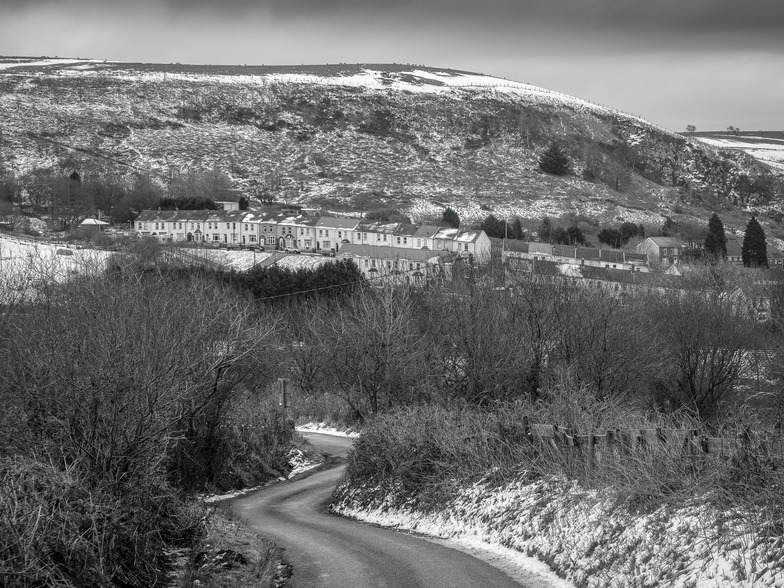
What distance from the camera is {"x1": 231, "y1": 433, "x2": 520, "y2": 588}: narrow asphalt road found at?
14273 millimetres

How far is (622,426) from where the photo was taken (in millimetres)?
17984

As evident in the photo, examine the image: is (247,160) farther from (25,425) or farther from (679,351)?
(25,425)

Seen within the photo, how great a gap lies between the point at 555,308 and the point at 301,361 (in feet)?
62.3

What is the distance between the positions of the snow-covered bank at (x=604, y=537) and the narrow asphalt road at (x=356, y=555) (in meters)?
0.80

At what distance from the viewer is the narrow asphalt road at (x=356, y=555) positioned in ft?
46.8

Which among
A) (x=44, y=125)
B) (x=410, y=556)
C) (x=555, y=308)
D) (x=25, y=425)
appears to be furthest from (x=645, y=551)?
(x=44, y=125)

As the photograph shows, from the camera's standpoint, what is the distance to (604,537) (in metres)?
13.8

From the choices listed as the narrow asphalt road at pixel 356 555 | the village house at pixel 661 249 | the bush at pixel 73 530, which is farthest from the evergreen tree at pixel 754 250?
the bush at pixel 73 530

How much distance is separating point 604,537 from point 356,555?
449cm

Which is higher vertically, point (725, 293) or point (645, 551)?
point (645, 551)

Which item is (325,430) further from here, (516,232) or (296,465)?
(516,232)

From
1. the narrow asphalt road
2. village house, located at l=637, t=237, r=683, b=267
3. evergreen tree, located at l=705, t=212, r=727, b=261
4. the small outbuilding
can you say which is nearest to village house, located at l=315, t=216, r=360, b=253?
the small outbuilding

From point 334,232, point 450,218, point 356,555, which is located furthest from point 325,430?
point 450,218

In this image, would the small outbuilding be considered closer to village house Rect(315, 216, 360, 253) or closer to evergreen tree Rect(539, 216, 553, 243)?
village house Rect(315, 216, 360, 253)
